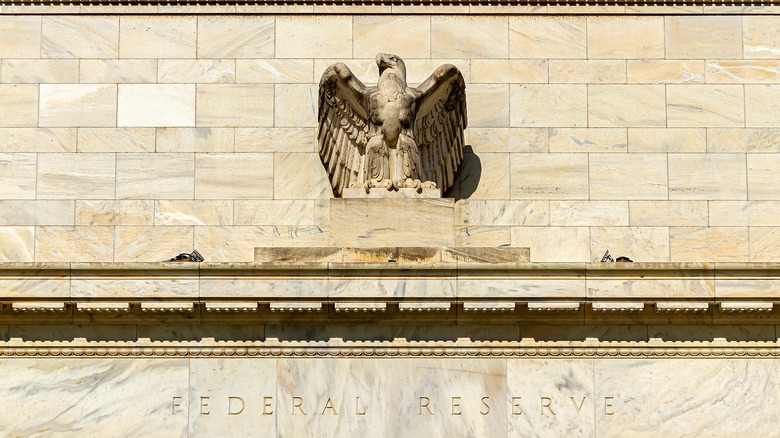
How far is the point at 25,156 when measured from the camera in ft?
83.6

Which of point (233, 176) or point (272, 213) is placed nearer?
point (272, 213)

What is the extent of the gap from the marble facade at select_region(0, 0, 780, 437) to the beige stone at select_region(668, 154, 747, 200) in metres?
0.03

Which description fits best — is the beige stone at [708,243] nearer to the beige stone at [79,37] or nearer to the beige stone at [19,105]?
the beige stone at [79,37]

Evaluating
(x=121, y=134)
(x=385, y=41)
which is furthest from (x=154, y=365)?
(x=385, y=41)

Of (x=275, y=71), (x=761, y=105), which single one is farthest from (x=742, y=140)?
(x=275, y=71)

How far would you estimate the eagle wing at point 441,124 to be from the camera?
24344mm

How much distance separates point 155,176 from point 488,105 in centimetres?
526

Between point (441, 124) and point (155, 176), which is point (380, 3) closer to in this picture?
point (441, 124)

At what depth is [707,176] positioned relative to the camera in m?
25.5

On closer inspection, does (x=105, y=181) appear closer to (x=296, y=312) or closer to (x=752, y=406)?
(x=296, y=312)

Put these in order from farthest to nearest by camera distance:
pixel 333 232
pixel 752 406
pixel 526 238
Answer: pixel 526 238 < pixel 333 232 < pixel 752 406

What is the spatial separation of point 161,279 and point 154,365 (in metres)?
1.17

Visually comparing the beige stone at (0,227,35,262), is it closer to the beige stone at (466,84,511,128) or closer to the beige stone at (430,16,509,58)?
the beige stone at (430,16,509,58)

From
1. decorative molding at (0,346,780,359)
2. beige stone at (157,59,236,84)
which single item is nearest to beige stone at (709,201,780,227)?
decorative molding at (0,346,780,359)
